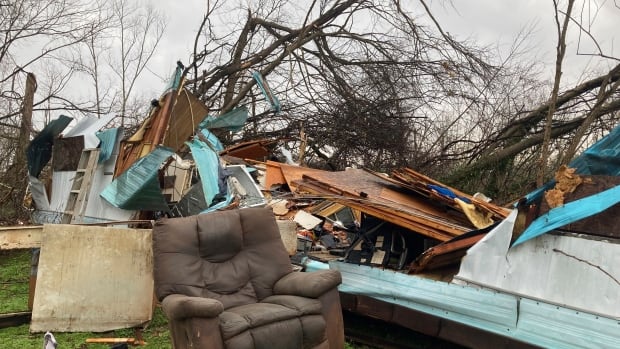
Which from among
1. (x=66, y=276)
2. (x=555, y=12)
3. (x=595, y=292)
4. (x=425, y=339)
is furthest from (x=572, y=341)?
(x=555, y=12)

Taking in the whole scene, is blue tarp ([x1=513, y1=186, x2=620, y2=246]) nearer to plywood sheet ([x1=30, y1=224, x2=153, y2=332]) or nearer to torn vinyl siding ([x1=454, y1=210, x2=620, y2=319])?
torn vinyl siding ([x1=454, y1=210, x2=620, y2=319])

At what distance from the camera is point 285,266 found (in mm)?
3604

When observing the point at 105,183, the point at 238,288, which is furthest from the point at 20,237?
the point at 238,288

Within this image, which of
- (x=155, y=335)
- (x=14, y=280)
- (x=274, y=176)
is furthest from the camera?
(x=274, y=176)

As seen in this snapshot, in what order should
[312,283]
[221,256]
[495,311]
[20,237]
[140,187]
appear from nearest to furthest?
[495,311] → [312,283] → [221,256] → [20,237] → [140,187]

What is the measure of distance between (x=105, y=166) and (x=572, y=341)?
479 cm

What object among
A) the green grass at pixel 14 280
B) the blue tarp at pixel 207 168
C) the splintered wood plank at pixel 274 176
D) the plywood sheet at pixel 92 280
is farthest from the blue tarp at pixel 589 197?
the green grass at pixel 14 280

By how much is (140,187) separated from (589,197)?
156 inches

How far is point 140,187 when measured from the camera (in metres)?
4.97

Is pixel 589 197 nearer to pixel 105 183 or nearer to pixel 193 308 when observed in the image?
pixel 193 308

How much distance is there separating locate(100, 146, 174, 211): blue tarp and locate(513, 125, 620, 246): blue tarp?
353cm

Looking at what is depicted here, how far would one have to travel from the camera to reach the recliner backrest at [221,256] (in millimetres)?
3291

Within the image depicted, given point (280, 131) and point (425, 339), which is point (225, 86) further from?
point (425, 339)

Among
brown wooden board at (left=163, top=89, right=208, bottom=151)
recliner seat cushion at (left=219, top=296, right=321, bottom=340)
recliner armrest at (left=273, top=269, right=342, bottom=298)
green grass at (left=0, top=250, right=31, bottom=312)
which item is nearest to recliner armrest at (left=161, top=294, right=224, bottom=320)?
recliner seat cushion at (left=219, top=296, right=321, bottom=340)
